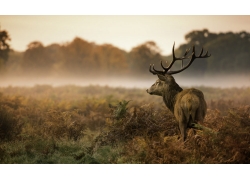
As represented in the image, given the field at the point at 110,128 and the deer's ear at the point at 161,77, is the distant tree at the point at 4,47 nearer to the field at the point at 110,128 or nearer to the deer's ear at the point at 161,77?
the field at the point at 110,128

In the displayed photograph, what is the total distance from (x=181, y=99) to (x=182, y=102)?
0.08 m

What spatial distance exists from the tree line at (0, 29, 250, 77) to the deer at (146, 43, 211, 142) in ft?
2.81

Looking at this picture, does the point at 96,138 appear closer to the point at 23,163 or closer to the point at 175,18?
the point at 23,163

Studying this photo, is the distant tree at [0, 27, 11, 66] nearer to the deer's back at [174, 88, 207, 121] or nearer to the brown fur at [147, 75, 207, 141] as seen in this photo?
the brown fur at [147, 75, 207, 141]

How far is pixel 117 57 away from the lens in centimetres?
1017

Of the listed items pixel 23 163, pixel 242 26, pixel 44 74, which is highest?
pixel 242 26

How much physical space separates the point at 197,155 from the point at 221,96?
206 centimetres

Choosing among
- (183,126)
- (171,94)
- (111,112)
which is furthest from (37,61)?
(183,126)

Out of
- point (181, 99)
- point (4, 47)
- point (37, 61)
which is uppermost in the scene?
point (4, 47)

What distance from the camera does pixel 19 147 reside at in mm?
9055

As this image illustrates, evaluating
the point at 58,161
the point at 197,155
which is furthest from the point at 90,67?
the point at 197,155

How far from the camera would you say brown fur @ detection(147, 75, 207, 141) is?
27.7 feet

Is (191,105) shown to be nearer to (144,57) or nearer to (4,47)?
(144,57)

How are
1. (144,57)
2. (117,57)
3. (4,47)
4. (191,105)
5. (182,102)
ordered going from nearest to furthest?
(191,105)
(182,102)
(4,47)
(144,57)
(117,57)
